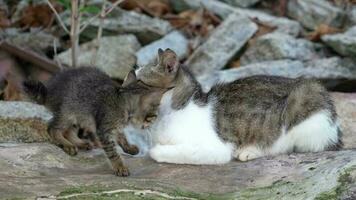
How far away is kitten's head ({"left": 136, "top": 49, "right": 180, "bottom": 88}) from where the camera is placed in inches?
246

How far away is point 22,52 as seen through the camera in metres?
9.60

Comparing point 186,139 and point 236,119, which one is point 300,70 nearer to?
point 236,119

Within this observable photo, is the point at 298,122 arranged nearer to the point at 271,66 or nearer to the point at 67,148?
the point at 67,148

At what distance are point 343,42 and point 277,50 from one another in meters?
0.81

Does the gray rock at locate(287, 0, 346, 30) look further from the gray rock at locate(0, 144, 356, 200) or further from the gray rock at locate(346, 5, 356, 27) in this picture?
the gray rock at locate(0, 144, 356, 200)

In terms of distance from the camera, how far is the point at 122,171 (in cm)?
596

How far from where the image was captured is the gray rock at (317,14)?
36.0 ft

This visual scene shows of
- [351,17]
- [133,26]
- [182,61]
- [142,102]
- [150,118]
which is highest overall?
[351,17]

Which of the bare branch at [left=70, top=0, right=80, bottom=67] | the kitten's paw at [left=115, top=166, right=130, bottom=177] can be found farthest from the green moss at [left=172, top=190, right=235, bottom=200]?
the bare branch at [left=70, top=0, right=80, bottom=67]

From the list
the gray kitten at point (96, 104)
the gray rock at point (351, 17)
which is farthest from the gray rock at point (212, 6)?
the gray kitten at point (96, 104)

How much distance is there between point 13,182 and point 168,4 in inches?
255

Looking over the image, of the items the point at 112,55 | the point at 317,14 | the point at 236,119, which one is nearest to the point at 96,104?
the point at 236,119

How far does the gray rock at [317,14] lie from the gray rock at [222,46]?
103 cm

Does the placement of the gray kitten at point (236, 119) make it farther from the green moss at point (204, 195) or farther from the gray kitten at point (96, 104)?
the green moss at point (204, 195)
